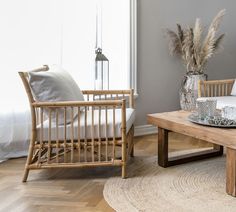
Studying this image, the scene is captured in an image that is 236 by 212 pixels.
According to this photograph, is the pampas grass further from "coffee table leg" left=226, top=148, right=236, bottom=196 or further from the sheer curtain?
"coffee table leg" left=226, top=148, right=236, bottom=196

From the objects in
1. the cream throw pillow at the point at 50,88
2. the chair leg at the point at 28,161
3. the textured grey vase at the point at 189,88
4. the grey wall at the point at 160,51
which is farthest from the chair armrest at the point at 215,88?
the chair leg at the point at 28,161

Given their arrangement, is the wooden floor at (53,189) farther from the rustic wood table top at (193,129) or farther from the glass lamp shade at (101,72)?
the glass lamp shade at (101,72)

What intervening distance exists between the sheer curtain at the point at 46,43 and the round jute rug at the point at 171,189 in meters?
1.09

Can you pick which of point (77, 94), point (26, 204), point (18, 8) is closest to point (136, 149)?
point (77, 94)

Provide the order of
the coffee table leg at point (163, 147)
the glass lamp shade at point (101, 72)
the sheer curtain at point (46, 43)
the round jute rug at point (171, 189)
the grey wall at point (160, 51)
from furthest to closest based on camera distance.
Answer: the grey wall at point (160, 51) < the glass lamp shade at point (101, 72) < the sheer curtain at point (46, 43) < the coffee table leg at point (163, 147) < the round jute rug at point (171, 189)

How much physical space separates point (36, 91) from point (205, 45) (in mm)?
2166

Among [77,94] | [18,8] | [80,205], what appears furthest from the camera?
[18,8]

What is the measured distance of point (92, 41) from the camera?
3.59 m

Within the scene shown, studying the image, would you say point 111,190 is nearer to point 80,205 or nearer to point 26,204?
point 80,205

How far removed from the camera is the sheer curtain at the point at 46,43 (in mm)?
3041

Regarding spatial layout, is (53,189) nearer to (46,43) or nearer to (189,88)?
(46,43)

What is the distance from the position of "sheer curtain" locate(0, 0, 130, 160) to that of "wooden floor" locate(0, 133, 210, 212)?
37 cm

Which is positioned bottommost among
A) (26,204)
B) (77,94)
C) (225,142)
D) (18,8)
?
(26,204)

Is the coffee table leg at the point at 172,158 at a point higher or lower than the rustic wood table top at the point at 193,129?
lower
